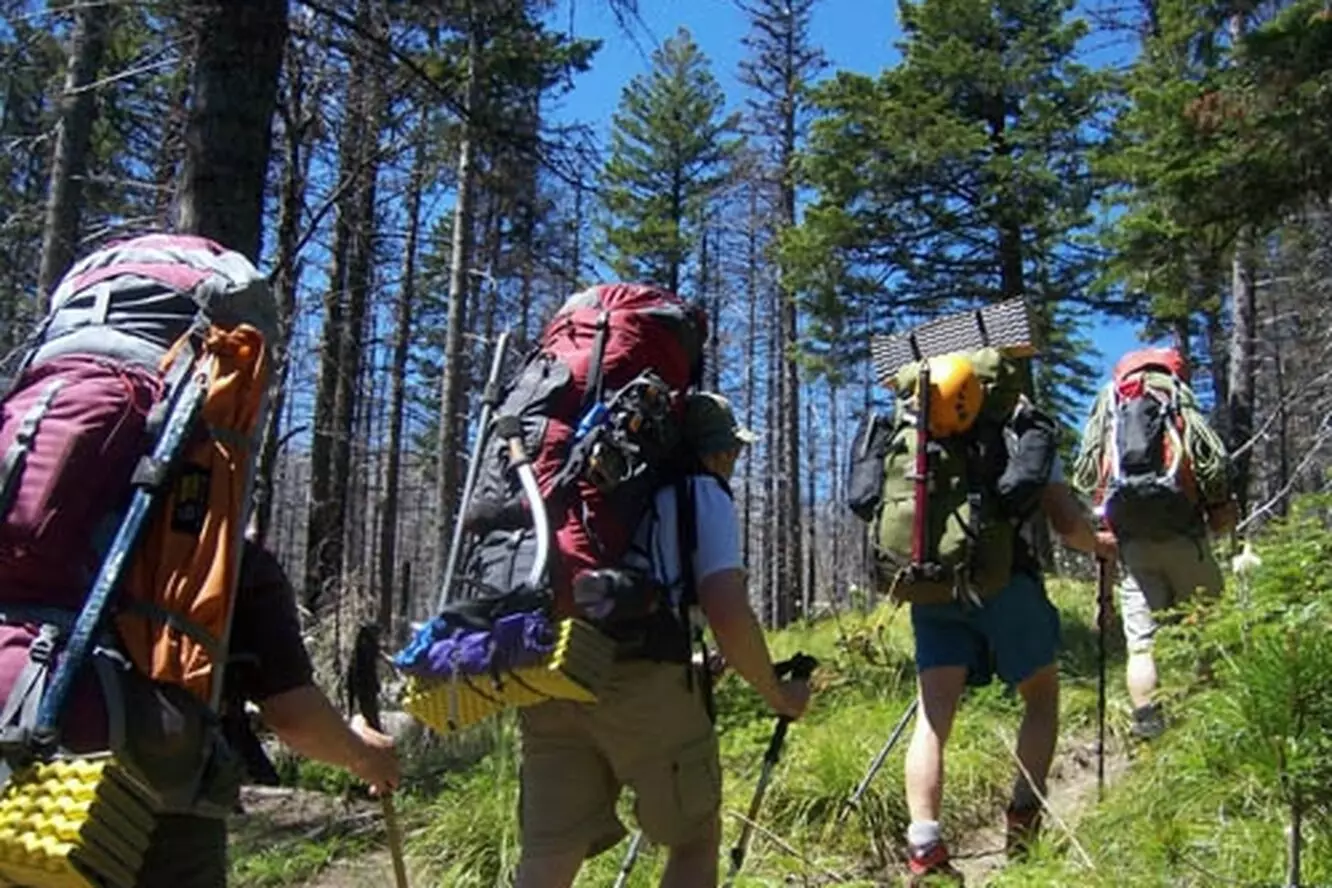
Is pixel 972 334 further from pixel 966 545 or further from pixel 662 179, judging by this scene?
pixel 662 179

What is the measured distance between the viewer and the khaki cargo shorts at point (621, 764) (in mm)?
2936

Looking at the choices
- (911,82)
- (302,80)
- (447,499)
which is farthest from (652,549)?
(911,82)

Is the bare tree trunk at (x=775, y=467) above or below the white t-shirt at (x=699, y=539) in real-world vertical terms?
A: above

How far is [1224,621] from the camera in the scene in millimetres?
2244

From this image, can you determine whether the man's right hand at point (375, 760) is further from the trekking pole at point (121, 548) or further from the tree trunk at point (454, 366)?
the tree trunk at point (454, 366)

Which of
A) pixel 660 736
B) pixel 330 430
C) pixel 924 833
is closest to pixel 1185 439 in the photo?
pixel 924 833

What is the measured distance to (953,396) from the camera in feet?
13.1

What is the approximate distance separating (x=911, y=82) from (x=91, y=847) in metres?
16.9

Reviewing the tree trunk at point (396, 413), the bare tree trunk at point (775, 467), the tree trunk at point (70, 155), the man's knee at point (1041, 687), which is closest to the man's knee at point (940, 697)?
the man's knee at point (1041, 687)

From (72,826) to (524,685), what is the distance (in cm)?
118

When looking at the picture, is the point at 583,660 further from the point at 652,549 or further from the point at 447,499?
the point at 447,499

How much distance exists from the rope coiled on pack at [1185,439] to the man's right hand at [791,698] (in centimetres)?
290

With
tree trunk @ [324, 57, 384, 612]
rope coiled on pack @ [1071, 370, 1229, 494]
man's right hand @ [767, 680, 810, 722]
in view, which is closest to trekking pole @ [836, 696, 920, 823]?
man's right hand @ [767, 680, 810, 722]

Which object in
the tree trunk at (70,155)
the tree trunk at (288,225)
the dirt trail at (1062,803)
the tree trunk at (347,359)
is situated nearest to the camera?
the dirt trail at (1062,803)
